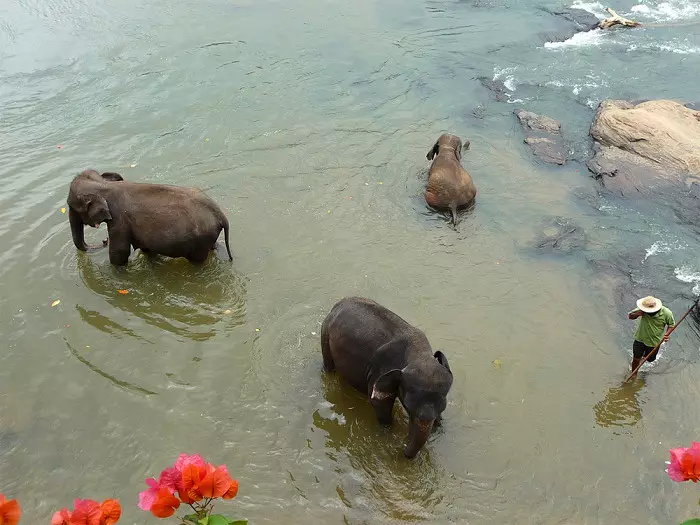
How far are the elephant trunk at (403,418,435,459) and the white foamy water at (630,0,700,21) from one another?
1501cm

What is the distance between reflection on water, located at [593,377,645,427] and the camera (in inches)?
241

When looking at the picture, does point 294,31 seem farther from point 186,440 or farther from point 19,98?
point 186,440

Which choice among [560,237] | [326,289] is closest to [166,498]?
[326,289]

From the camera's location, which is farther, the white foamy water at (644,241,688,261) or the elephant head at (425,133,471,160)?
the elephant head at (425,133,471,160)

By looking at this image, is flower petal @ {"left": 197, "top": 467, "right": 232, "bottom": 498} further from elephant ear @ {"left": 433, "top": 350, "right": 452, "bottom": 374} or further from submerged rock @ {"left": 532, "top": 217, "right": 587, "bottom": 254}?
submerged rock @ {"left": 532, "top": 217, "right": 587, "bottom": 254}

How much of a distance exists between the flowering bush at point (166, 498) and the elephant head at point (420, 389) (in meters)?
3.15

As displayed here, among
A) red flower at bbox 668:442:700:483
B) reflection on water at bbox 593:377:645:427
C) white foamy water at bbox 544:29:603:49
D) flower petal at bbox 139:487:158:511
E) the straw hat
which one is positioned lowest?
reflection on water at bbox 593:377:645:427

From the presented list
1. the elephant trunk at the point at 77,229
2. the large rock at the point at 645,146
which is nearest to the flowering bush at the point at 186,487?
the elephant trunk at the point at 77,229

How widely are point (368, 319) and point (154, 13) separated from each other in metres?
Result: 12.6

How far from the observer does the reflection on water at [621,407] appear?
20.1ft

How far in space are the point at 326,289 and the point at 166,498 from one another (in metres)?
5.58

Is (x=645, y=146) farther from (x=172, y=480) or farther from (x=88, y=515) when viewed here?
(x=88, y=515)

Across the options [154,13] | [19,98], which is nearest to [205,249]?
[19,98]

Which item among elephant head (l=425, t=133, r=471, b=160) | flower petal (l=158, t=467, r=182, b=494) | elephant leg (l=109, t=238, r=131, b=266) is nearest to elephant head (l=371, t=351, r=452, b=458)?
flower petal (l=158, t=467, r=182, b=494)
